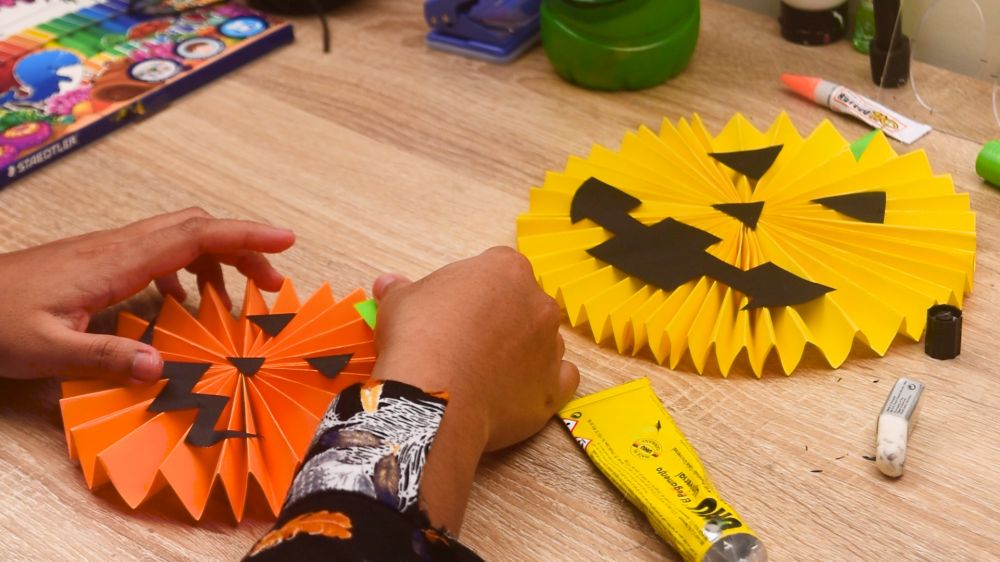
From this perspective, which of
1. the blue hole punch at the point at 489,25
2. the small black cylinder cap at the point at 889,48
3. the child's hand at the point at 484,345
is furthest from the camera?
the blue hole punch at the point at 489,25

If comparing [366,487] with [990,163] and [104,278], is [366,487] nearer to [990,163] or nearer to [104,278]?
[104,278]

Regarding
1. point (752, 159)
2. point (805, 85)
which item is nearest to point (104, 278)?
point (752, 159)

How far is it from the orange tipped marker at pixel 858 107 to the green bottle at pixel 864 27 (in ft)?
0.32

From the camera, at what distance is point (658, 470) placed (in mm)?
664

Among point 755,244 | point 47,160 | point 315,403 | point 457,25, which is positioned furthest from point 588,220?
point 47,160

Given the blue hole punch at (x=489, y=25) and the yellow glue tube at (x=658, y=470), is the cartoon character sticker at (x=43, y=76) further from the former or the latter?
the yellow glue tube at (x=658, y=470)

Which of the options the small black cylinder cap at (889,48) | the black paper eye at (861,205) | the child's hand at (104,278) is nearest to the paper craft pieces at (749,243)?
the black paper eye at (861,205)

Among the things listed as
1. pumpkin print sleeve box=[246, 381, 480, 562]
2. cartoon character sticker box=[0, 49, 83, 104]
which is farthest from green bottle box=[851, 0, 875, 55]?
cartoon character sticker box=[0, 49, 83, 104]

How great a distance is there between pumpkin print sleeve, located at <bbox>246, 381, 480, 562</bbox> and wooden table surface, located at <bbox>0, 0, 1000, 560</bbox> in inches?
3.9

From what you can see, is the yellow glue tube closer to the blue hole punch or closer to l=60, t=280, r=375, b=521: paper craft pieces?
l=60, t=280, r=375, b=521: paper craft pieces

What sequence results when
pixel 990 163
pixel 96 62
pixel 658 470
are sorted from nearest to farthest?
pixel 658 470 → pixel 990 163 → pixel 96 62

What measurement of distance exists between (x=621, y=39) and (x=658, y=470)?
0.53 m

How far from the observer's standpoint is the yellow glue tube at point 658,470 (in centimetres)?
61

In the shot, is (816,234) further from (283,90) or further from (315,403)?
(283,90)
